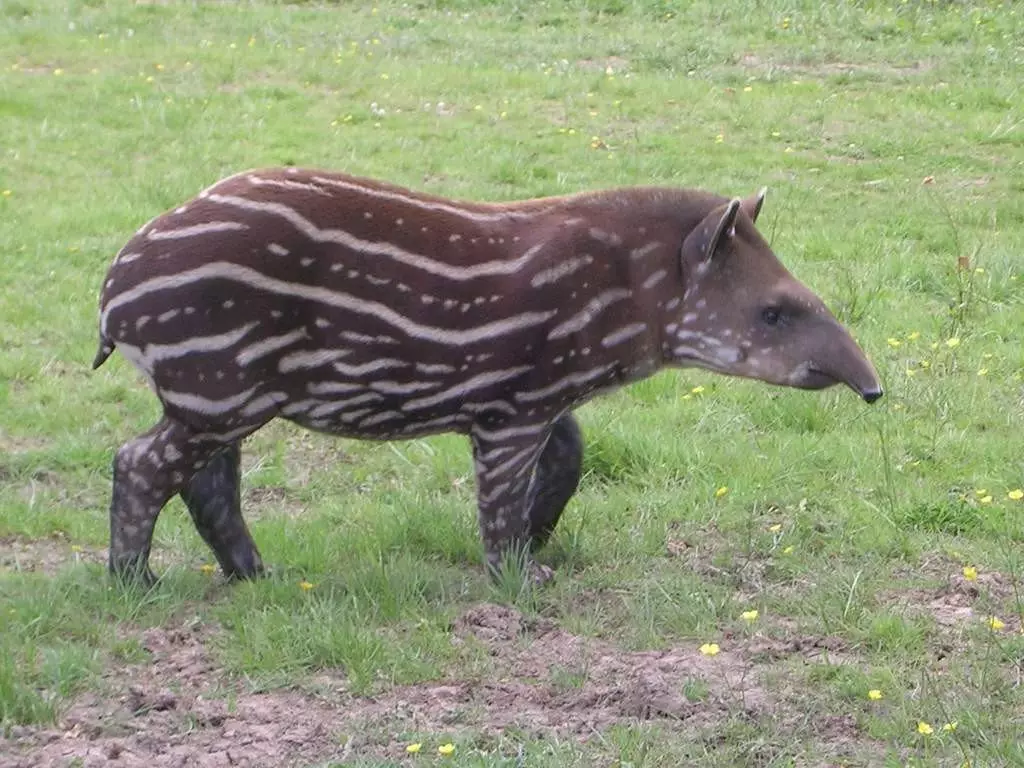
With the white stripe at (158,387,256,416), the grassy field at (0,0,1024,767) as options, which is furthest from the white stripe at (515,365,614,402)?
the white stripe at (158,387,256,416)

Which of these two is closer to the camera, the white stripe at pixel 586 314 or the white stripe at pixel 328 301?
the white stripe at pixel 328 301

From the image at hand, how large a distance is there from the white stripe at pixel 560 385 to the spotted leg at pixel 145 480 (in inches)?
43.1

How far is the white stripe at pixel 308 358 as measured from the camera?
549 cm

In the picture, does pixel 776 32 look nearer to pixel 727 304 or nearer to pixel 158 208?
pixel 158 208

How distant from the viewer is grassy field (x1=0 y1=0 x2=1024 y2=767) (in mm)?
4777

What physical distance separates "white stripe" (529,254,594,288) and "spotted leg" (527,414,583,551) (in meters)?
0.65

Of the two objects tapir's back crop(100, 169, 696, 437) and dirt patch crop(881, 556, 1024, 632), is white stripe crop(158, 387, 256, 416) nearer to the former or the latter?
tapir's back crop(100, 169, 696, 437)

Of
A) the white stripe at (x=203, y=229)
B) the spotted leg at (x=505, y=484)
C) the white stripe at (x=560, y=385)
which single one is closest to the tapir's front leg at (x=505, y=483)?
the spotted leg at (x=505, y=484)

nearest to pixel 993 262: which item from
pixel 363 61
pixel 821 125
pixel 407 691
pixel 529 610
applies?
pixel 821 125

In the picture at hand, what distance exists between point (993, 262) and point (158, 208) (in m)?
5.45

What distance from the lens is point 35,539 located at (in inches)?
254

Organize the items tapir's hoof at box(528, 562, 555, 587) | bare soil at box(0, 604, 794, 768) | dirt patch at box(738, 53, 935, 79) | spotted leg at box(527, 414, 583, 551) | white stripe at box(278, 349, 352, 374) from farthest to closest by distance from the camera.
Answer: dirt patch at box(738, 53, 935, 79), spotted leg at box(527, 414, 583, 551), tapir's hoof at box(528, 562, 555, 587), white stripe at box(278, 349, 352, 374), bare soil at box(0, 604, 794, 768)

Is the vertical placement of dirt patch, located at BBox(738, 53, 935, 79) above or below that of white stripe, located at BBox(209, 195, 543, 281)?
below

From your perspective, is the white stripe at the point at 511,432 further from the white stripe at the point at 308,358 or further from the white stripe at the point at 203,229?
the white stripe at the point at 203,229
